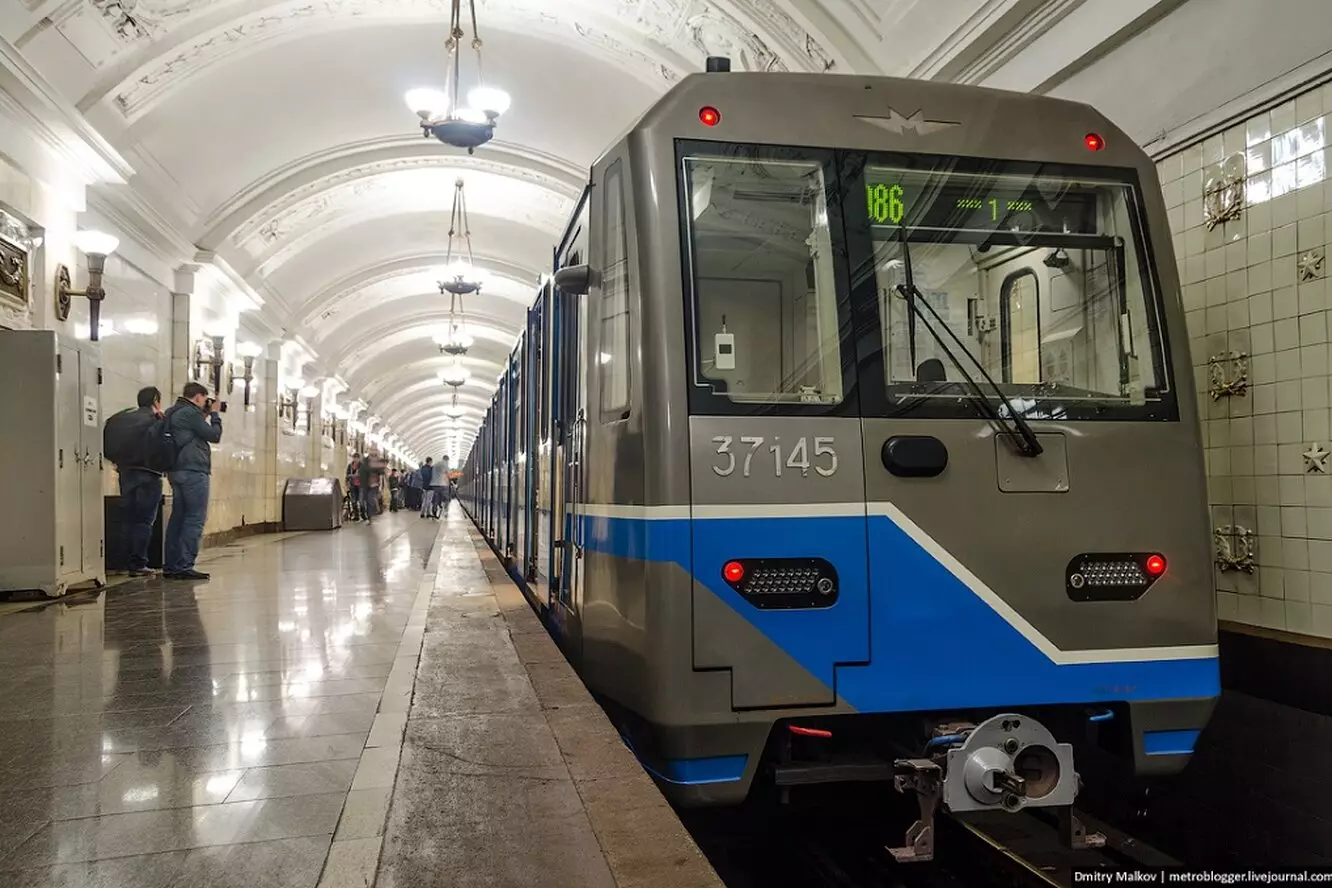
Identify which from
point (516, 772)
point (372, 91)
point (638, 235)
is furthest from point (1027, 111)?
point (372, 91)

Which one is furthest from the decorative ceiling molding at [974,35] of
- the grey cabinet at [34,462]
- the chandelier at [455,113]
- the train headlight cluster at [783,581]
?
the grey cabinet at [34,462]

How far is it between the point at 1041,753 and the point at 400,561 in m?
10.2

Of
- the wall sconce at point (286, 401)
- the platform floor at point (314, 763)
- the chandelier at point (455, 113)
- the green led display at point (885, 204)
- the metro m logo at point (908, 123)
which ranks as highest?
the chandelier at point (455, 113)

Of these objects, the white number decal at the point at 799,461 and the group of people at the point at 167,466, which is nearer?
the white number decal at the point at 799,461

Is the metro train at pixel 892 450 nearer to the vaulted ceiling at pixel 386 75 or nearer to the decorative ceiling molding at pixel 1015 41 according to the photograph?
the vaulted ceiling at pixel 386 75

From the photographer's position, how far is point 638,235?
3.09m

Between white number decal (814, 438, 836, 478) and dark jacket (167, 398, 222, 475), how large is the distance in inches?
314

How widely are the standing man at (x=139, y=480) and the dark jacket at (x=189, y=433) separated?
0.66ft

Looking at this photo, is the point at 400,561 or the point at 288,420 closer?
the point at 400,561

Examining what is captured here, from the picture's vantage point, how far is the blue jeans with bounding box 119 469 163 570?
945 centimetres

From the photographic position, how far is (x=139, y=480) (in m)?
9.44

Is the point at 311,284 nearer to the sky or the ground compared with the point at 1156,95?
nearer to the sky

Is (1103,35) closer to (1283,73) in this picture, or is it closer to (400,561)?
(1283,73)

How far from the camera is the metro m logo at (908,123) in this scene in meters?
3.30
